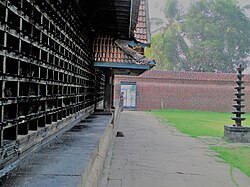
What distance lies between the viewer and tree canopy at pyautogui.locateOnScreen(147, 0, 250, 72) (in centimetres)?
3966

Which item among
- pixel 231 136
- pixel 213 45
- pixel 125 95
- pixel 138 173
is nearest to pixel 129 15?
pixel 138 173

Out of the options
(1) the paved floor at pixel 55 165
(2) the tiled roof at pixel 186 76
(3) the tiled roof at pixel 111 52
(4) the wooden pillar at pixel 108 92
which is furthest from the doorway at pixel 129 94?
(1) the paved floor at pixel 55 165

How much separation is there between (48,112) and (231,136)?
8.46 meters

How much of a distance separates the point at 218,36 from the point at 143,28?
3242 cm

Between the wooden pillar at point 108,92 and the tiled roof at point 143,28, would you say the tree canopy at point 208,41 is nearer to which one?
the tiled roof at point 143,28

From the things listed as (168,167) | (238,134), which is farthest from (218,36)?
(168,167)

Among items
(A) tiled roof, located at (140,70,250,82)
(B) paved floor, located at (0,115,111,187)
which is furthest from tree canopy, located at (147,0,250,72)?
(B) paved floor, located at (0,115,111,187)

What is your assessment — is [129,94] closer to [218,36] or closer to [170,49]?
[170,49]

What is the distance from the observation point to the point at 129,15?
581cm

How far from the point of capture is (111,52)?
8.08 metres

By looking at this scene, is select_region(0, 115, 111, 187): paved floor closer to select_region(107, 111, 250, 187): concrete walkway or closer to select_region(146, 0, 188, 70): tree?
select_region(107, 111, 250, 187): concrete walkway

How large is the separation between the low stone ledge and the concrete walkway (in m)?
2.09

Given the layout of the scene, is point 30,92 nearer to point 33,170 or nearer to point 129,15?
point 33,170

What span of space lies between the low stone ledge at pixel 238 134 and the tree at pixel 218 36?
1142 inches
